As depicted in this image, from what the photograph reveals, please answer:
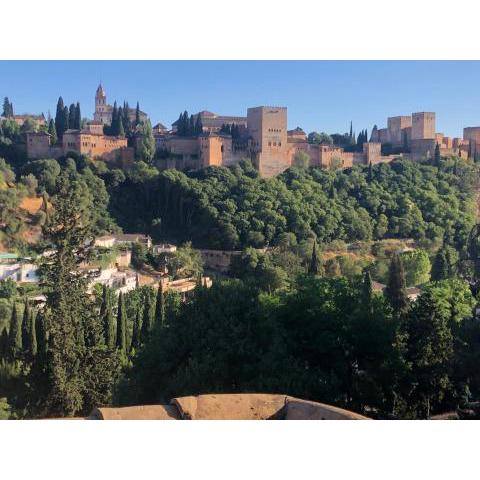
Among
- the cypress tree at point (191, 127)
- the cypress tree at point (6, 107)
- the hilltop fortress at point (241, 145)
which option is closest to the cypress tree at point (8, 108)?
the cypress tree at point (6, 107)

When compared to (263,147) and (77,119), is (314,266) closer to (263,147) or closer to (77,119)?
(263,147)

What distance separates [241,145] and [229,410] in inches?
896

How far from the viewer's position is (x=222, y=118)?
3053 centimetres

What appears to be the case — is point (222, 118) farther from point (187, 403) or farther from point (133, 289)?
point (187, 403)

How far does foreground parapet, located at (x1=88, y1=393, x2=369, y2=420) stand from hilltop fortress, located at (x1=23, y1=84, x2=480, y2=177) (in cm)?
2077

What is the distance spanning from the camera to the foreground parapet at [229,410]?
464cm

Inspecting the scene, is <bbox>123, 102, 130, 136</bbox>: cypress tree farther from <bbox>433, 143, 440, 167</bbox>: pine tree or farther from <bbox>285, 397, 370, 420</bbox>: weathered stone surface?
<bbox>285, 397, 370, 420</bbox>: weathered stone surface

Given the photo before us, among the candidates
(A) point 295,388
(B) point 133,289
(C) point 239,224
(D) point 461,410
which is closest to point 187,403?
(A) point 295,388

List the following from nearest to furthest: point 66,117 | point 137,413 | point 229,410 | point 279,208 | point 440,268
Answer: point 137,413
point 229,410
point 440,268
point 279,208
point 66,117

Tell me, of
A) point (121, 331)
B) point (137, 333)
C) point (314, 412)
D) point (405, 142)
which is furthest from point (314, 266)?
point (405, 142)

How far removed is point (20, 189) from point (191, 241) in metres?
5.59

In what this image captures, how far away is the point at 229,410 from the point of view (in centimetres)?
489

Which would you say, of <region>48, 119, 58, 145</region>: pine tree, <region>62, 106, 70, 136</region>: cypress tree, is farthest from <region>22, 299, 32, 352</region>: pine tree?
<region>62, 106, 70, 136</region>: cypress tree

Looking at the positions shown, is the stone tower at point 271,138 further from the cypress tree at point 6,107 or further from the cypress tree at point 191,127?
the cypress tree at point 6,107
